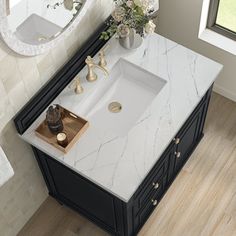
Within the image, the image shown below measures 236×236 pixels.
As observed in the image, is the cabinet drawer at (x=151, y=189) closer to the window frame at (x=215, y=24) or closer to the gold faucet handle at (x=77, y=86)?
the gold faucet handle at (x=77, y=86)

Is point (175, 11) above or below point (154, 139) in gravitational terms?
above

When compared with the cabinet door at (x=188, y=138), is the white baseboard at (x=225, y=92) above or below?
above

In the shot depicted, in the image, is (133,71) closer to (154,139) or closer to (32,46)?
(154,139)

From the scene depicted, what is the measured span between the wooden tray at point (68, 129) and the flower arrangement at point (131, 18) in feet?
1.59

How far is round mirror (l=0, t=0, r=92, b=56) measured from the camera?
219cm

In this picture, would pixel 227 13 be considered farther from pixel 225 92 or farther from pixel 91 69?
pixel 91 69

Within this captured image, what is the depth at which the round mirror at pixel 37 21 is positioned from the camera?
86.0 inches

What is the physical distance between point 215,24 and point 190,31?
0.19m

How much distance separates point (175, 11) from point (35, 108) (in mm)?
1397

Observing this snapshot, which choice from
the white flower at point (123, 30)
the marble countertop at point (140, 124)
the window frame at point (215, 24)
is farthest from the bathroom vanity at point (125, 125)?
the window frame at point (215, 24)

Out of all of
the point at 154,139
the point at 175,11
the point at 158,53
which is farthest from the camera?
the point at 175,11

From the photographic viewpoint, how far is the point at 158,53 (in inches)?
117

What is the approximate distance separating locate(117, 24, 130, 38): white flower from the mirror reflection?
28cm

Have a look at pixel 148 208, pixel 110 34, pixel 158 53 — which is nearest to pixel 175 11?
pixel 158 53
